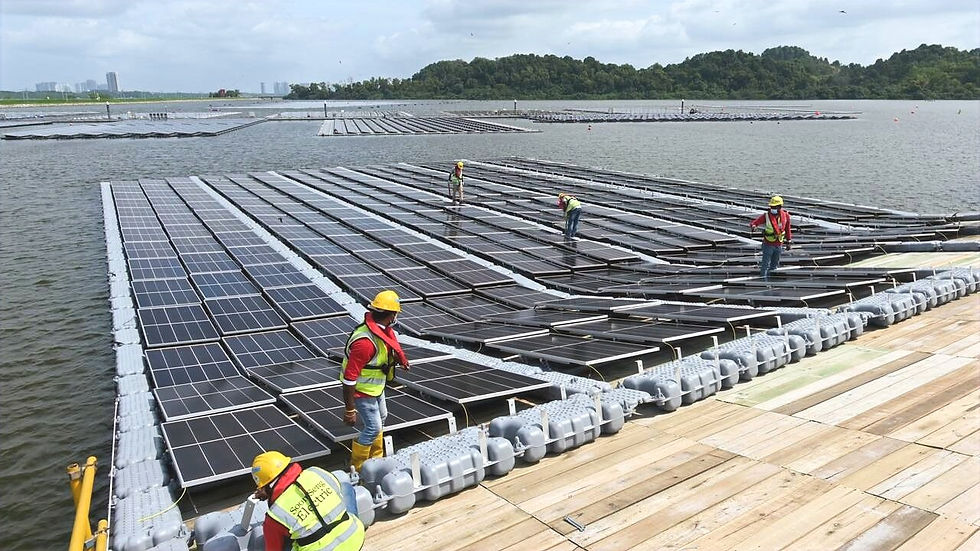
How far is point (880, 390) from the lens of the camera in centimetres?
1217

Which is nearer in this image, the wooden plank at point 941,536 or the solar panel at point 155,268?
the wooden plank at point 941,536

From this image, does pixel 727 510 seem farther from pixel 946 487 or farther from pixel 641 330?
pixel 641 330

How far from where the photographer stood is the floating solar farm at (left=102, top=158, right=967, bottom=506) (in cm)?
1245

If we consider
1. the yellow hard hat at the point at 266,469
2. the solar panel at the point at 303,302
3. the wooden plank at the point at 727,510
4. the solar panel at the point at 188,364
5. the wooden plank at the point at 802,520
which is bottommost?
the solar panel at the point at 188,364

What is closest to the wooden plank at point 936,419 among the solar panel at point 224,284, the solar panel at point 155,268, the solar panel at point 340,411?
the solar panel at point 340,411

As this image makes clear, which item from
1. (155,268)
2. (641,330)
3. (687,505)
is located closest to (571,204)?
(641,330)

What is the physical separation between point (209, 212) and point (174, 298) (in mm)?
16520

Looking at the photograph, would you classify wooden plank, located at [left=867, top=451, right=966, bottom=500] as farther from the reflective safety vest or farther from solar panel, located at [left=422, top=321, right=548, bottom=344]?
the reflective safety vest

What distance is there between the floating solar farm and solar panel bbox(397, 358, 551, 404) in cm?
6

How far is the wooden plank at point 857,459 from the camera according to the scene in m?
9.33

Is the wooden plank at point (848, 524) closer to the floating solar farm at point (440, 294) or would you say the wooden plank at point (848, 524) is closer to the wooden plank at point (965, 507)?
the wooden plank at point (965, 507)

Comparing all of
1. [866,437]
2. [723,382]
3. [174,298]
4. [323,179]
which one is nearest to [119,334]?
[174,298]

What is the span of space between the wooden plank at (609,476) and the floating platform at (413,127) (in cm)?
10133

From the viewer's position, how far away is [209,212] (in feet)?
119
